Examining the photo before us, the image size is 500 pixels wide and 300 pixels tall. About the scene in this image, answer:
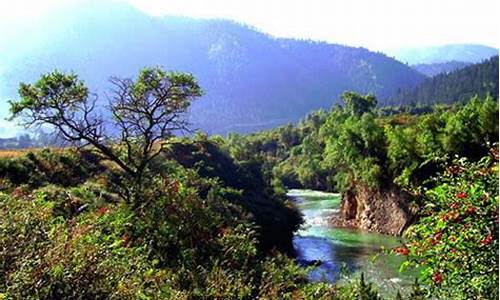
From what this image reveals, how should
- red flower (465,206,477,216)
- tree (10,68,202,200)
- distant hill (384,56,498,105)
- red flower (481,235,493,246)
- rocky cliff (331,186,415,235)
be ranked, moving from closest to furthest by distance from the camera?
red flower (481,235,493,246)
red flower (465,206,477,216)
tree (10,68,202,200)
rocky cliff (331,186,415,235)
distant hill (384,56,498,105)

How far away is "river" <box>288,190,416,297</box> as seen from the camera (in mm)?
22016

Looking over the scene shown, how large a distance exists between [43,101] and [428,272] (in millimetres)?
13955

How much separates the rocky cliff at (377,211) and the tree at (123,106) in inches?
811

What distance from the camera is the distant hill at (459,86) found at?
443 feet

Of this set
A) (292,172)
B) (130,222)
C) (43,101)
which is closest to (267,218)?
(43,101)

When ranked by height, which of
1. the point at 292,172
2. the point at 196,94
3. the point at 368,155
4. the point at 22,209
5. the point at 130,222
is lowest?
the point at 292,172

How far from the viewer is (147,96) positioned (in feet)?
57.7

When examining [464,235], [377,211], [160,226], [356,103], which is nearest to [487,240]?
[464,235]

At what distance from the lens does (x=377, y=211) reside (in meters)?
39.0

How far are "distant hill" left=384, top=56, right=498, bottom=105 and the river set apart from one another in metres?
96.5

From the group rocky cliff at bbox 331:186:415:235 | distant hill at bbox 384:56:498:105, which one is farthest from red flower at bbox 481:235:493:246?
distant hill at bbox 384:56:498:105

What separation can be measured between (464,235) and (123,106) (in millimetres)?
13902

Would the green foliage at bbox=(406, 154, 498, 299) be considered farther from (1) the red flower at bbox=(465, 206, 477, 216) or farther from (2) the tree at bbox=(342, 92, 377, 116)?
(2) the tree at bbox=(342, 92, 377, 116)

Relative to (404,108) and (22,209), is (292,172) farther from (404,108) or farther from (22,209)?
(22,209)
